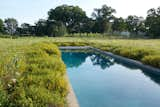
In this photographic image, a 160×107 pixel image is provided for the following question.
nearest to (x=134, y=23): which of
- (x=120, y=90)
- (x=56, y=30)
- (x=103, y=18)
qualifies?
(x=103, y=18)

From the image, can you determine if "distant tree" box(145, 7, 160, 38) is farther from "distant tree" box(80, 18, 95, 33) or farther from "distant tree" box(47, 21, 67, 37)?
"distant tree" box(47, 21, 67, 37)

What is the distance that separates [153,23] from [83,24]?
1801 centimetres

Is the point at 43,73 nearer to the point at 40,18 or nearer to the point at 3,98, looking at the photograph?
the point at 3,98

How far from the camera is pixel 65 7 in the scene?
67.2 m

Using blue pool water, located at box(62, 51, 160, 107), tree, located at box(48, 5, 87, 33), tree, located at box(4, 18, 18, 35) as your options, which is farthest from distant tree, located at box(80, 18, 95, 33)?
blue pool water, located at box(62, 51, 160, 107)

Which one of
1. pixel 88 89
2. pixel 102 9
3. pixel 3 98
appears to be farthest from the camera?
pixel 102 9

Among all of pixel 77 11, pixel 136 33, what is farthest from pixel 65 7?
pixel 136 33

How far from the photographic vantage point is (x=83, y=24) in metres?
63.2

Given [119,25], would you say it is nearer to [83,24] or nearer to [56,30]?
[83,24]

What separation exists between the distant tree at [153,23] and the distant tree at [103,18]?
31.7 feet

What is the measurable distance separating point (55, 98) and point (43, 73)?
1791mm

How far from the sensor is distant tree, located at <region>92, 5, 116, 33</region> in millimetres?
60197

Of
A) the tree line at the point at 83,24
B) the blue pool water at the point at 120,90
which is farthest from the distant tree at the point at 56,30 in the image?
the blue pool water at the point at 120,90

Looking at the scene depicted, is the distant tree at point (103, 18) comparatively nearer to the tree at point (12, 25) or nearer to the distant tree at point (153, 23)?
the distant tree at point (153, 23)
